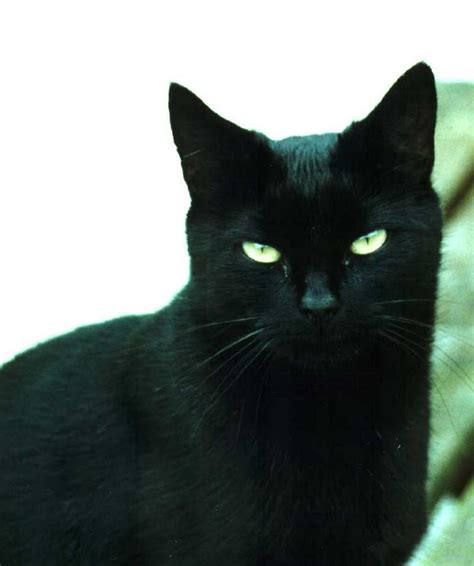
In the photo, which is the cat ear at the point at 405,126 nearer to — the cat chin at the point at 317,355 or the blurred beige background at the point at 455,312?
the cat chin at the point at 317,355

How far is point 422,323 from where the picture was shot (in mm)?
1076

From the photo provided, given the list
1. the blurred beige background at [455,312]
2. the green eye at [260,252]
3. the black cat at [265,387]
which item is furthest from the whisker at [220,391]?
the blurred beige background at [455,312]

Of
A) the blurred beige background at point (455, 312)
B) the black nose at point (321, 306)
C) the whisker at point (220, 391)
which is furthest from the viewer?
the blurred beige background at point (455, 312)

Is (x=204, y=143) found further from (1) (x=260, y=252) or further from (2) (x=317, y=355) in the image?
(2) (x=317, y=355)

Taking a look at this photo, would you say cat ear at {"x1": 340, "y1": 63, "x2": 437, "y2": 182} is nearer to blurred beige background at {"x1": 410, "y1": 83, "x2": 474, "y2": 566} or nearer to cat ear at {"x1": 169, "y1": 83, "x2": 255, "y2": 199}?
cat ear at {"x1": 169, "y1": 83, "x2": 255, "y2": 199}

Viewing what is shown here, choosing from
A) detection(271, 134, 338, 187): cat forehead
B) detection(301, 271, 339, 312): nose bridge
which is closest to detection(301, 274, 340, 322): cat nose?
detection(301, 271, 339, 312): nose bridge

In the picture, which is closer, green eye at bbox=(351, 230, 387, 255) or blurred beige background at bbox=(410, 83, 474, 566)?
green eye at bbox=(351, 230, 387, 255)

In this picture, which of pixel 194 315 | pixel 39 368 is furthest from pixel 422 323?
pixel 39 368

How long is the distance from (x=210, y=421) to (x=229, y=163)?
0.32 metres

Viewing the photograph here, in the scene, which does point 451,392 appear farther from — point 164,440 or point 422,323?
point 164,440

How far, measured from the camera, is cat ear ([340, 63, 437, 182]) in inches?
38.3

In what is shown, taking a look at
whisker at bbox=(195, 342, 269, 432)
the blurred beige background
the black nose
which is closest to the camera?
the black nose

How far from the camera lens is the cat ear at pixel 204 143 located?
3.26 feet

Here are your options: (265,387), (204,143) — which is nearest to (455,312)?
(265,387)
